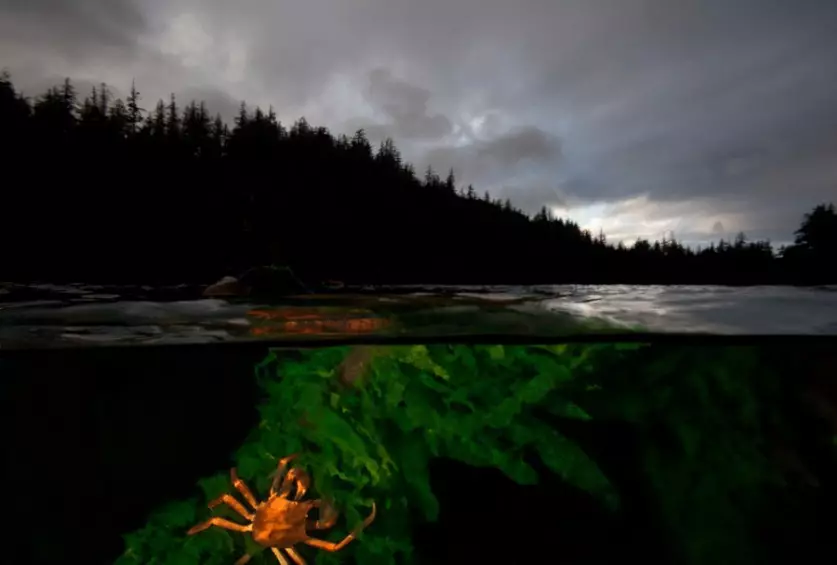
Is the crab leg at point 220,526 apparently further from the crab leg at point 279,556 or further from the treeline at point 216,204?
the treeline at point 216,204

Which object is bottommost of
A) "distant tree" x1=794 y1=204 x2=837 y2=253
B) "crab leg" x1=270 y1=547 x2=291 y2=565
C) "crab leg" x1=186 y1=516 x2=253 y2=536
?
"crab leg" x1=270 y1=547 x2=291 y2=565

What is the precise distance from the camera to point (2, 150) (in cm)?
490

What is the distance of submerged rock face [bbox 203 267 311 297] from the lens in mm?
5254

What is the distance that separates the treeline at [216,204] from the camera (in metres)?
4.92

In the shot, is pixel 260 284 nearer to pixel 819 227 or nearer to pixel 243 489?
pixel 243 489

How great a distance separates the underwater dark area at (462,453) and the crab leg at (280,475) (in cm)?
15

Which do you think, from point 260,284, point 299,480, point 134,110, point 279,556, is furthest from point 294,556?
point 134,110

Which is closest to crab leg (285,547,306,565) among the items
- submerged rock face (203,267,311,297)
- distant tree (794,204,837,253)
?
submerged rock face (203,267,311,297)

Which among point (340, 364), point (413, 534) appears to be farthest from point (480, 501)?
point (340, 364)

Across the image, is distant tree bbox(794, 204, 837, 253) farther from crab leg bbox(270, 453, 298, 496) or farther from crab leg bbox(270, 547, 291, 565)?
crab leg bbox(270, 547, 291, 565)

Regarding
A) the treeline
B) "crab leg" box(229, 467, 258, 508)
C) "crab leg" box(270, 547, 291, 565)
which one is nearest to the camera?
"crab leg" box(270, 547, 291, 565)

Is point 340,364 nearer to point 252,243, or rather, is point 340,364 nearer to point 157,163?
point 252,243

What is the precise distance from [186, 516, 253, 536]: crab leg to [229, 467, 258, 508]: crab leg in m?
0.10

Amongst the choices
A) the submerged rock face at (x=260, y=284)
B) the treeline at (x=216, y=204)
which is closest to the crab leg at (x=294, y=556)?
the submerged rock face at (x=260, y=284)
